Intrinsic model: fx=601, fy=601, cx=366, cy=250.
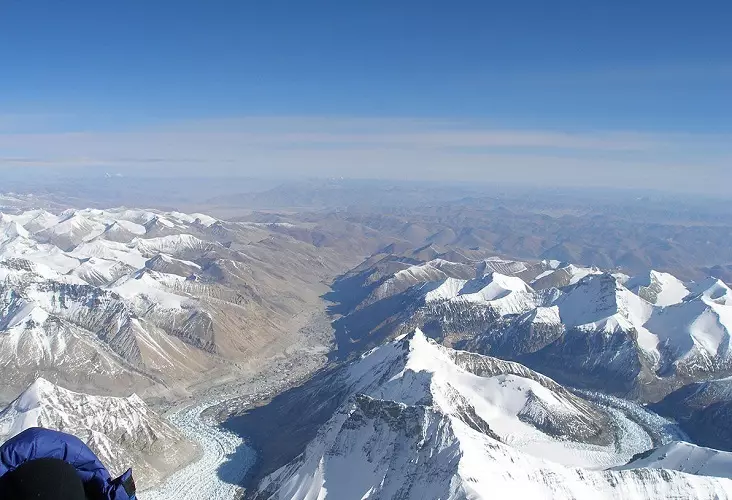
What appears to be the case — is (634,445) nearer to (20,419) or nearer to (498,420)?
(498,420)

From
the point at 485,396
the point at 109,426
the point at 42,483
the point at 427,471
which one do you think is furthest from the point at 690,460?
the point at 42,483

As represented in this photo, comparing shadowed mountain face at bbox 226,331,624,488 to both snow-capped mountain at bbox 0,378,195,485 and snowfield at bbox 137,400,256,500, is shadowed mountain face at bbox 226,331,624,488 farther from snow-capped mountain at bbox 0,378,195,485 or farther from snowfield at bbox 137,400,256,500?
snow-capped mountain at bbox 0,378,195,485

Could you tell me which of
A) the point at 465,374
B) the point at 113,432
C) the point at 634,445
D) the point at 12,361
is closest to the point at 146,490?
the point at 113,432

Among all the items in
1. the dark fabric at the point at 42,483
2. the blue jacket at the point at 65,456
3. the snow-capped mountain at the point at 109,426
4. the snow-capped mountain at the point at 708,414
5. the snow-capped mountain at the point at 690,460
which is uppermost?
the dark fabric at the point at 42,483

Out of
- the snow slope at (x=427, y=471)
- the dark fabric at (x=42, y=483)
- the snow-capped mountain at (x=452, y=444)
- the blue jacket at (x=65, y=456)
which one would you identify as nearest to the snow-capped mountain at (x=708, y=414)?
the snow-capped mountain at (x=452, y=444)

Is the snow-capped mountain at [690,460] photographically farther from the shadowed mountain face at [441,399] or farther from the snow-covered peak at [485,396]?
the shadowed mountain face at [441,399]

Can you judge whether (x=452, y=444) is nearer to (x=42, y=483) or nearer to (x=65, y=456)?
(x=65, y=456)

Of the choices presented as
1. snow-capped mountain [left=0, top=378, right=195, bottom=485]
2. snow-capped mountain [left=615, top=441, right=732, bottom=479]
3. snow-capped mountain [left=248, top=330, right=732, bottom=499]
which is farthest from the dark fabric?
snow-capped mountain [left=0, top=378, right=195, bottom=485]
